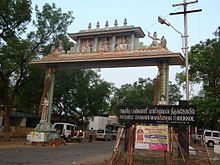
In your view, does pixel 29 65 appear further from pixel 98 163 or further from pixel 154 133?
pixel 154 133

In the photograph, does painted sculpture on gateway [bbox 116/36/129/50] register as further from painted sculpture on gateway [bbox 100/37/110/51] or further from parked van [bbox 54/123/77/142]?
parked van [bbox 54/123/77/142]

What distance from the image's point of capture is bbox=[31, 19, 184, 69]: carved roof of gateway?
17938mm

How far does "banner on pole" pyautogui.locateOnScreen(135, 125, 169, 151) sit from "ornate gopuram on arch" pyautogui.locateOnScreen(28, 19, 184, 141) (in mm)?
8440

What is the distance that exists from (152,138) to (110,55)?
1159 centimetres

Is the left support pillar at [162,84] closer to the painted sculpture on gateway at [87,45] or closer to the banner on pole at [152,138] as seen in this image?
the painted sculpture on gateway at [87,45]

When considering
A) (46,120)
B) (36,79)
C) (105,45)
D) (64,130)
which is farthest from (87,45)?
(64,130)

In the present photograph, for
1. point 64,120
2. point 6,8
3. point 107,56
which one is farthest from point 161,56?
point 64,120

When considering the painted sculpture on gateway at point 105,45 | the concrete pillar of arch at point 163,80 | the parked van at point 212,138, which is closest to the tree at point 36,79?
the painted sculpture on gateway at point 105,45

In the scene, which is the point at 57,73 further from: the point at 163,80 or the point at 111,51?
the point at 163,80

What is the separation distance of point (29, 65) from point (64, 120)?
704 inches

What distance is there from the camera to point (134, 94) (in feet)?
148

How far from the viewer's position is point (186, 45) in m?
15.7

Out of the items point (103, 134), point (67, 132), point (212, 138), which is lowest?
point (103, 134)

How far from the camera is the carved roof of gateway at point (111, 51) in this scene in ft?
58.9
